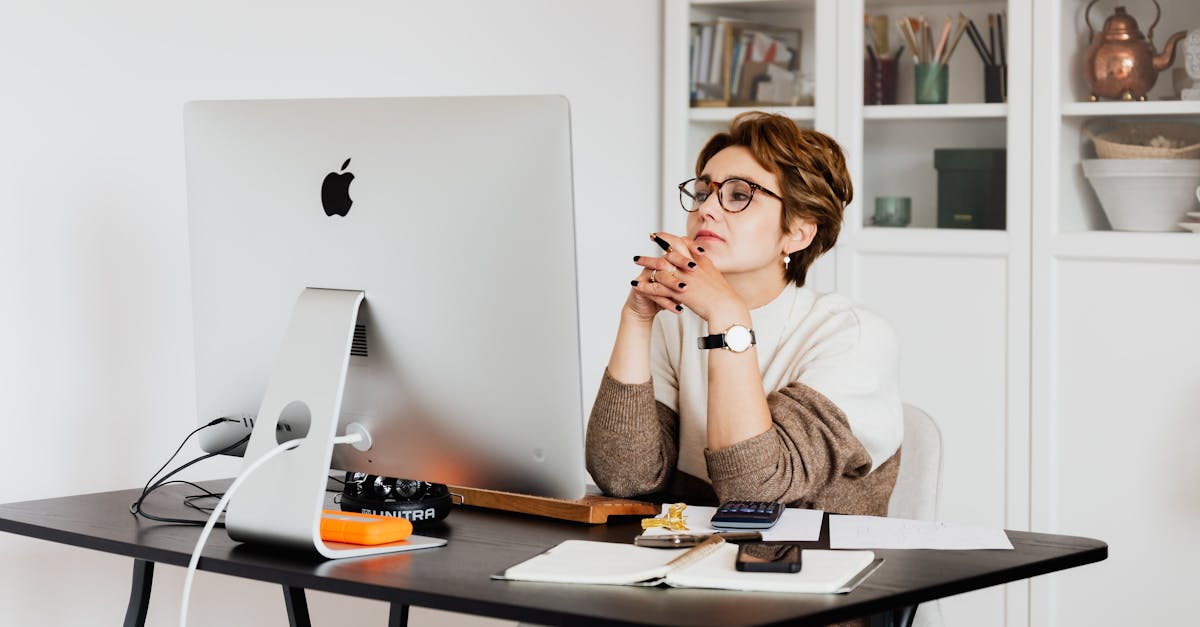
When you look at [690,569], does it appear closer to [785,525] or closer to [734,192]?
[785,525]

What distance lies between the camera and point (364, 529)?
1.44 m

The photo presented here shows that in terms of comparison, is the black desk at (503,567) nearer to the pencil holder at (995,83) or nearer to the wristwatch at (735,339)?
the wristwatch at (735,339)

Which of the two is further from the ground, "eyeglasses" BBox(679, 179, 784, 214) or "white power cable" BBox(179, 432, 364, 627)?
"eyeglasses" BBox(679, 179, 784, 214)

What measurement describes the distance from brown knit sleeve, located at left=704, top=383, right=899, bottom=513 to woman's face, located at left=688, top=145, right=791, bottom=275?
220 millimetres

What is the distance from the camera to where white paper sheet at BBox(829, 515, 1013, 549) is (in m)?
1.44

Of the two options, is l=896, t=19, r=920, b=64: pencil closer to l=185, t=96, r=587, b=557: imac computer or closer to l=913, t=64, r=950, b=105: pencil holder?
l=913, t=64, r=950, b=105: pencil holder

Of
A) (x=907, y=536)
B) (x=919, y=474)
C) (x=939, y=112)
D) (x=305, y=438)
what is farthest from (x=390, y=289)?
(x=939, y=112)

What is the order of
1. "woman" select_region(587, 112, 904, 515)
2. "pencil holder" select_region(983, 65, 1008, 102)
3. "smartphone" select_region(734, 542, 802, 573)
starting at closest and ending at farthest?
1. "smartphone" select_region(734, 542, 802, 573)
2. "woman" select_region(587, 112, 904, 515)
3. "pencil holder" select_region(983, 65, 1008, 102)

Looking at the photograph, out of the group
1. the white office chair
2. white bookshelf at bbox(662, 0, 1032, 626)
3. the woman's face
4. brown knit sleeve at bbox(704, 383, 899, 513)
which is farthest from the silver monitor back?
white bookshelf at bbox(662, 0, 1032, 626)

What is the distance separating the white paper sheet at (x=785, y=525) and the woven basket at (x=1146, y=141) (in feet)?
5.87

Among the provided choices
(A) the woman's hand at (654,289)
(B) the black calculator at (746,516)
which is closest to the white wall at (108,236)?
(A) the woman's hand at (654,289)

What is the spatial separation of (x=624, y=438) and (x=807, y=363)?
0.28m

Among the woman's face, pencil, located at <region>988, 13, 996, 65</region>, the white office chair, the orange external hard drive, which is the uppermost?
pencil, located at <region>988, 13, 996, 65</region>

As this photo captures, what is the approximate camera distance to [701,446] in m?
1.94
